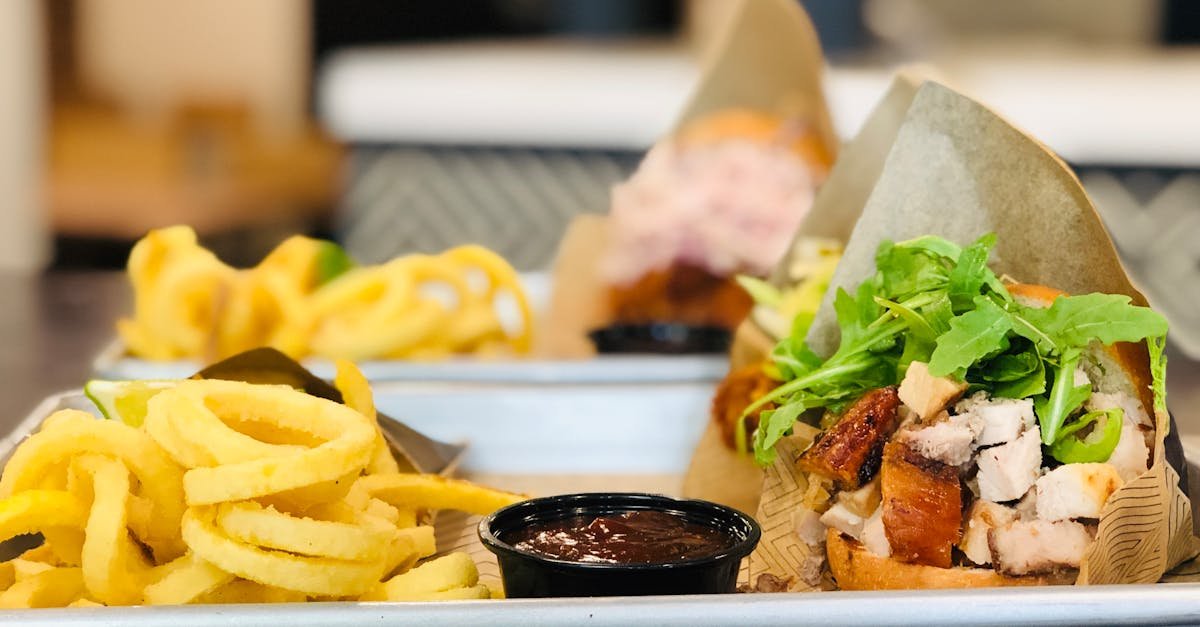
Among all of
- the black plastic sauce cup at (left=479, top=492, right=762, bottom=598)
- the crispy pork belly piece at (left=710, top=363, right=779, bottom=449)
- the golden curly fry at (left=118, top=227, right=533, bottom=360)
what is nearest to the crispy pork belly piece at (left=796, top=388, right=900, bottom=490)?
the black plastic sauce cup at (left=479, top=492, right=762, bottom=598)

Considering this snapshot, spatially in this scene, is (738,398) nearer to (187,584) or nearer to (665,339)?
(665,339)

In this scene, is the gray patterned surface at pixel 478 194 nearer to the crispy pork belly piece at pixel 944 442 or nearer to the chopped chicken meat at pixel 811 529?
the chopped chicken meat at pixel 811 529

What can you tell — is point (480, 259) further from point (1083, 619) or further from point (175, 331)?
point (1083, 619)

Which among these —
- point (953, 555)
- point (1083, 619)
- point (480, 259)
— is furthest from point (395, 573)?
point (480, 259)

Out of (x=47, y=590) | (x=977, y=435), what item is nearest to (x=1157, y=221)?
(x=977, y=435)

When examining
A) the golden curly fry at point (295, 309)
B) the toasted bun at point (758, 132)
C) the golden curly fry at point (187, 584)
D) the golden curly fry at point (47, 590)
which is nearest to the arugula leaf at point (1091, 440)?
the golden curly fry at point (187, 584)
